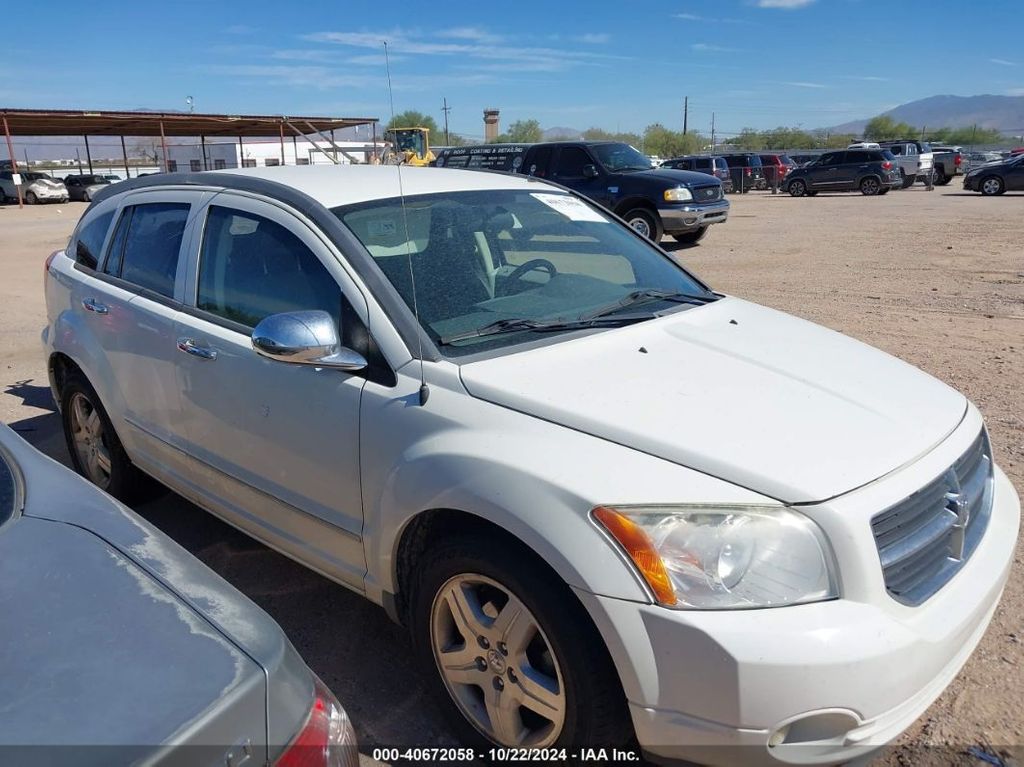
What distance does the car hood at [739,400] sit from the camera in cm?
210

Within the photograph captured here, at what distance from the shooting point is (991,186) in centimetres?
2655

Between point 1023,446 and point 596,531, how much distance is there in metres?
3.78

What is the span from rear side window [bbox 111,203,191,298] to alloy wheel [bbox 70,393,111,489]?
84cm

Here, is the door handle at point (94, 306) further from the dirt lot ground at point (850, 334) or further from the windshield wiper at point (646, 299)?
the windshield wiper at point (646, 299)

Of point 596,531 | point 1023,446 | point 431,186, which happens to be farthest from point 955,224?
point 596,531

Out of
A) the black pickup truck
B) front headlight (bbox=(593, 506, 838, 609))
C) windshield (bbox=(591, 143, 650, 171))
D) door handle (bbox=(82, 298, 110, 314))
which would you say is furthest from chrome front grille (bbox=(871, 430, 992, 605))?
windshield (bbox=(591, 143, 650, 171))

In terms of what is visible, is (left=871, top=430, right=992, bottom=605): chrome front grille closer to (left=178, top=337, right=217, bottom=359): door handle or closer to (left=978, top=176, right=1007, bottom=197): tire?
(left=178, top=337, right=217, bottom=359): door handle

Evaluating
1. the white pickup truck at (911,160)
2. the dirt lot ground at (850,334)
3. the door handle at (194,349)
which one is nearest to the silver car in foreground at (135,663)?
the dirt lot ground at (850,334)

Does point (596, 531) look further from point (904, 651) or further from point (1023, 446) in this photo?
point (1023, 446)

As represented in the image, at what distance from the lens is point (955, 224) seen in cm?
1733

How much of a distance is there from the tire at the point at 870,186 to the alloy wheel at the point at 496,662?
3087 cm

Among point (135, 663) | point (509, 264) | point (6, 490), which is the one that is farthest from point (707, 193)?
point (135, 663)

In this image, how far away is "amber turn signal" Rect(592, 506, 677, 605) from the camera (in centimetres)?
193

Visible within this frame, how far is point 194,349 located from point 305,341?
37.6 inches
